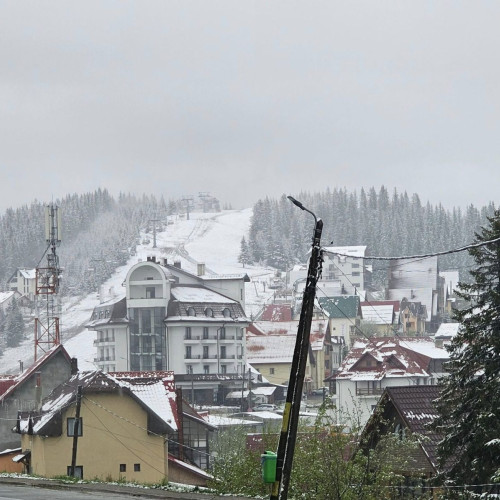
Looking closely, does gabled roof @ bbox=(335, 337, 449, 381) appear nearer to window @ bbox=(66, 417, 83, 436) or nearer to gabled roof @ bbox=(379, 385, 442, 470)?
window @ bbox=(66, 417, 83, 436)

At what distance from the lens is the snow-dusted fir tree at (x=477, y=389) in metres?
37.9

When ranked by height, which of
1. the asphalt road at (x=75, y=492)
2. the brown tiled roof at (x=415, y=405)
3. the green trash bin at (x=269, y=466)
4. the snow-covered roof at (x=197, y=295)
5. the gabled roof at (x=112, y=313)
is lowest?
the asphalt road at (x=75, y=492)

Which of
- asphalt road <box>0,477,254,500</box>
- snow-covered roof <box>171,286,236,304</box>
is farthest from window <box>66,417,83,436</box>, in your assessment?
snow-covered roof <box>171,286,236,304</box>

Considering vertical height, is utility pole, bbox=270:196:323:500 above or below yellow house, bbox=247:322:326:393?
above

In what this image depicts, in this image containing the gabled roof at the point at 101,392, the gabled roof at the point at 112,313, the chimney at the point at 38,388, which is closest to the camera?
the gabled roof at the point at 101,392

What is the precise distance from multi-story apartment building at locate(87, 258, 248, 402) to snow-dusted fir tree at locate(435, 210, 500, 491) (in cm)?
11785

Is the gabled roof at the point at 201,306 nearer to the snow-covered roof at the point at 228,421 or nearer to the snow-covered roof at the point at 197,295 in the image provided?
the snow-covered roof at the point at 197,295

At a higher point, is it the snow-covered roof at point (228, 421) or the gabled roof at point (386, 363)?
the gabled roof at point (386, 363)

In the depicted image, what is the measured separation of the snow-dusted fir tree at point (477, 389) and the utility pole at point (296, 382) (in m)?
11.8

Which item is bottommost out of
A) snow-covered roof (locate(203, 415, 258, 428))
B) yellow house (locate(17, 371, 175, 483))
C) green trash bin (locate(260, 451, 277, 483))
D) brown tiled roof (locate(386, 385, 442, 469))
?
snow-covered roof (locate(203, 415, 258, 428))

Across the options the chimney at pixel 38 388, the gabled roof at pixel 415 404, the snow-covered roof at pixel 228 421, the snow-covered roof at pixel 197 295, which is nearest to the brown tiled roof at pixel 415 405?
the gabled roof at pixel 415 404

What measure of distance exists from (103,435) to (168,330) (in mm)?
100395

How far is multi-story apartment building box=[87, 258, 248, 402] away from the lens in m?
161

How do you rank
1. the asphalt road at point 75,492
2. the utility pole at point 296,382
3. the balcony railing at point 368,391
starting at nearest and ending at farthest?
the utility pole at point 296,382
the asphalt road at point 75,492
the balcony railing at point 368,391
